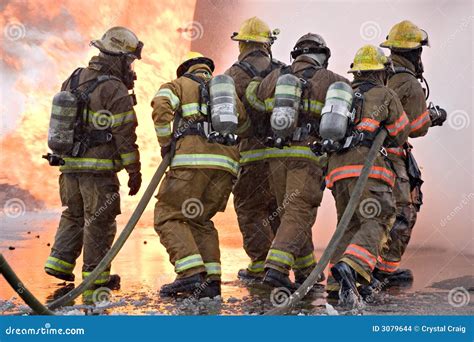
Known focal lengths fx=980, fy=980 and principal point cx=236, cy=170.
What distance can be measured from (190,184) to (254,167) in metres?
1.00

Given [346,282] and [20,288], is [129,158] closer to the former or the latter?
[20,288]

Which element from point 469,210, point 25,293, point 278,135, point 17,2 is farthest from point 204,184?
point 17,2

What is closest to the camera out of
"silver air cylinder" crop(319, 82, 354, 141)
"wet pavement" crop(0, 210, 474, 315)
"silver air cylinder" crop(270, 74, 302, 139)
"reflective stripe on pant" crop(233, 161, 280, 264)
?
"wet pavement" crop(0, 210, 474, 315)

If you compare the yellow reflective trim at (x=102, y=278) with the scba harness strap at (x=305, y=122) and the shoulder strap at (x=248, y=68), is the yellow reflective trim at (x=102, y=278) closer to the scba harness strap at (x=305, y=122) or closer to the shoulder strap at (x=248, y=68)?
the scba harness strap at (x=305, y=122)

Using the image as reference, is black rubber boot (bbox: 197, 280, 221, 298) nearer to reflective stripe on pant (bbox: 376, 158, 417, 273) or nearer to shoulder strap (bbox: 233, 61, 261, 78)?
reflective stripe on pant (bbox: 376, 158, 417, 273)

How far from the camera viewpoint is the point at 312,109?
8188mm

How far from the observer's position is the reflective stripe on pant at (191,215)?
790 cm

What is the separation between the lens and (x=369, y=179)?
25.8 ft

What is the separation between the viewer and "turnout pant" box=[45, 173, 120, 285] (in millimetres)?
8219

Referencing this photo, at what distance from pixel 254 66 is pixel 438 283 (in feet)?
8.47

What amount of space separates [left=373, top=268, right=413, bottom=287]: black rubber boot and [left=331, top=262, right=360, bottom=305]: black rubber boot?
1187 millimetres

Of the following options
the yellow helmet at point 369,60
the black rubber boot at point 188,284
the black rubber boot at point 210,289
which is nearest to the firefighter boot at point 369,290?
the black rubber boot at point 210,289

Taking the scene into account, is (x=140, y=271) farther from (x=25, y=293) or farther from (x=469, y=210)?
(x=469, y=210)

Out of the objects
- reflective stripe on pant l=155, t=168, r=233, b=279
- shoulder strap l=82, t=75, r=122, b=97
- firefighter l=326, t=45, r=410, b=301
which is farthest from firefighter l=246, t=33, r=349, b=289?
shoulder strap l=82, t=75, r=122, b=97
